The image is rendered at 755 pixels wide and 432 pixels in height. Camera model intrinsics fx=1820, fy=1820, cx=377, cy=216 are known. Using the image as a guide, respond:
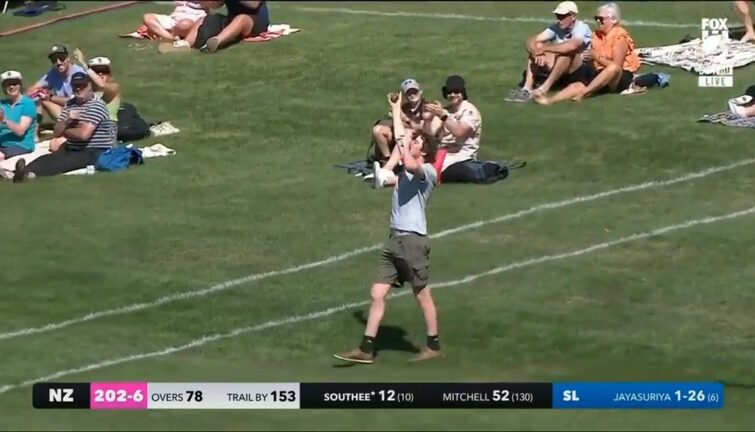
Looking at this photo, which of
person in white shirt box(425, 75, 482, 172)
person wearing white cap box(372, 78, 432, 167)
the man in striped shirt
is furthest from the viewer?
the man in striped shirt

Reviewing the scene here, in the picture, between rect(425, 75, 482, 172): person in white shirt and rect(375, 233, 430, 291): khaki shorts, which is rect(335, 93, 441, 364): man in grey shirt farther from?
rect(425, 75, 482, 172): person in white shirt

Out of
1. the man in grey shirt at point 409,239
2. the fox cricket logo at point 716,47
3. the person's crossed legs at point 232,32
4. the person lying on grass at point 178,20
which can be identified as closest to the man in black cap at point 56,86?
the person's crossed legs at point 232,32

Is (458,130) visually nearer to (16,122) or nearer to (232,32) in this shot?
(16,122)

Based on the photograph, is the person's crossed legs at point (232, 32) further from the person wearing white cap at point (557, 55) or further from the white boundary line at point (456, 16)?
the person wearing white cap at point (557, 55)

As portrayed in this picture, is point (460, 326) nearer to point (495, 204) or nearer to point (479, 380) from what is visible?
point (479, 380)

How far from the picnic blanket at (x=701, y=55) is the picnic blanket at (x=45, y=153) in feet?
24.5

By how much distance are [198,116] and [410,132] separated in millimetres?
10053

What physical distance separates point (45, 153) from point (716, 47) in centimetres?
1008

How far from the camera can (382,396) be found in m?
15.0

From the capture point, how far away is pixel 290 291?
18.4 meters

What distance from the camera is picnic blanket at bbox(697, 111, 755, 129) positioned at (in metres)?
23.3

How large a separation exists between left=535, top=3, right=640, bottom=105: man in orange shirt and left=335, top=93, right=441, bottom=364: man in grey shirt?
368 inches

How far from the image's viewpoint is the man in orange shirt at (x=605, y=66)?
985 inches

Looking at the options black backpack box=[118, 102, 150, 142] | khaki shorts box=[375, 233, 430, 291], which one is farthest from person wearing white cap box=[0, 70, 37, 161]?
khaki shorts box=[375, 233, 430, 291]
